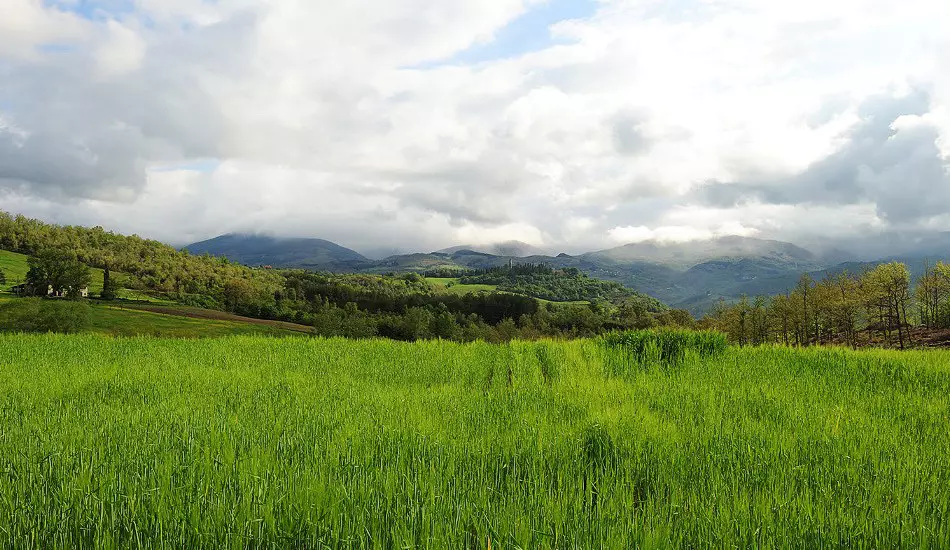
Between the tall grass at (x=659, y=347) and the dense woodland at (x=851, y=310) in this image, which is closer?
the tall grass at (x=659, y=347)

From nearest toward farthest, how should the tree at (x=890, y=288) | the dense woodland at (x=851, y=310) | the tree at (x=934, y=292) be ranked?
the tree at (x=890, y=288) → the dense woodland at (x=851, y=310) → the tree at (x=934, y=292)

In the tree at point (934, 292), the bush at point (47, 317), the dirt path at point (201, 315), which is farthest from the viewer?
the dirt path at point (201, 315)

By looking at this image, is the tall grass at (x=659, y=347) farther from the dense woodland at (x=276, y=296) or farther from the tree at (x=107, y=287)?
the tree at (x=107, y=287)

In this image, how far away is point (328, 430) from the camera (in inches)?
221

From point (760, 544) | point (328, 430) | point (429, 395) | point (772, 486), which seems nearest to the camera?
point (760, 544)

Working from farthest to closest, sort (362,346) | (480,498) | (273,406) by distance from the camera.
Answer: (362,346), (273,406), (480,498)

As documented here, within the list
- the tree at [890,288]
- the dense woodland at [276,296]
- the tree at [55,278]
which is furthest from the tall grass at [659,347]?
the tree at [55,278]

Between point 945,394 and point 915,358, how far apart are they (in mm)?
4737

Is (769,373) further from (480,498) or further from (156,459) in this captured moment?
(156,459)

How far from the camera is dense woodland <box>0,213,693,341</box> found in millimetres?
106812

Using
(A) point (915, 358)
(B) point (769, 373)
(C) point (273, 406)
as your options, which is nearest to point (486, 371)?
(C) point (273, 406)

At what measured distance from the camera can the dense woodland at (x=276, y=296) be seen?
106812 mm

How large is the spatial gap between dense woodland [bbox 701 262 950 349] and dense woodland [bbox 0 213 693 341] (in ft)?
57.7

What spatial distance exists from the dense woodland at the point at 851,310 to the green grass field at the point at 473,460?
49.7 m
